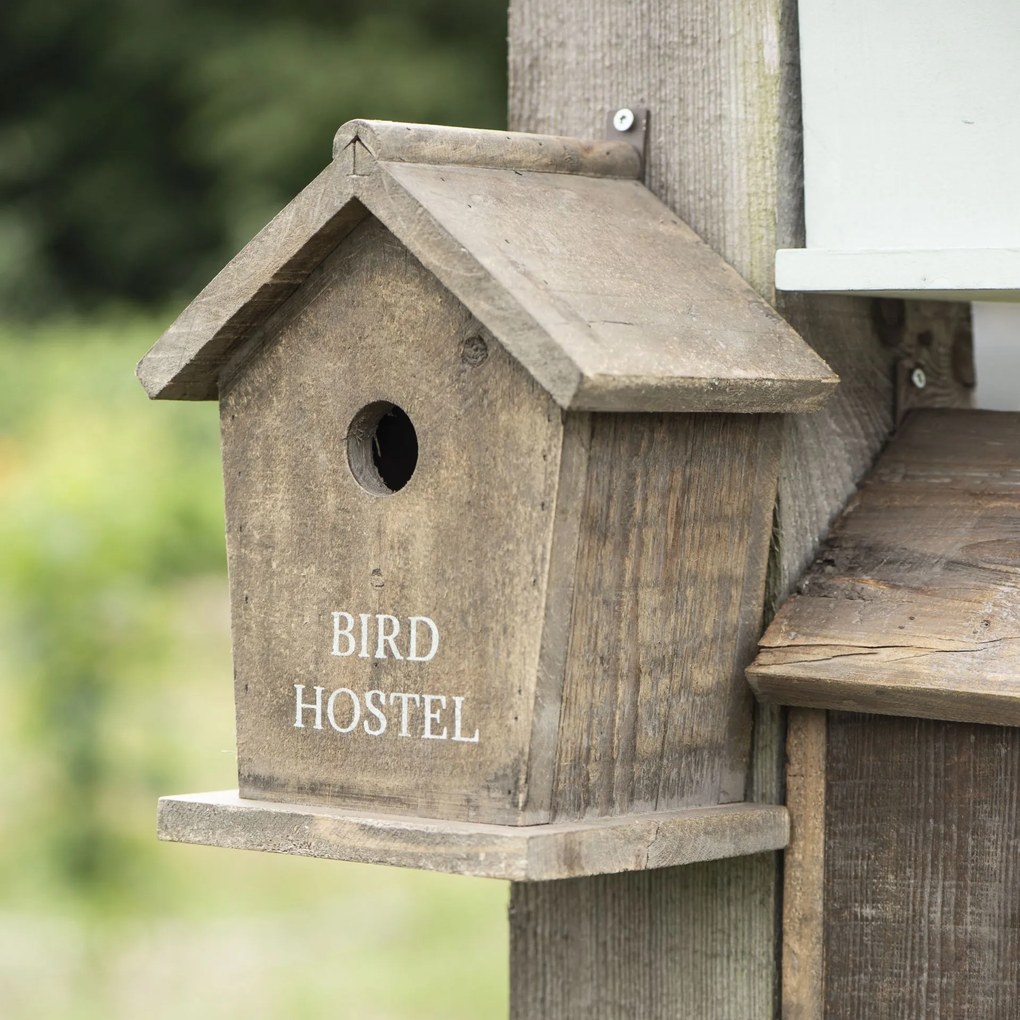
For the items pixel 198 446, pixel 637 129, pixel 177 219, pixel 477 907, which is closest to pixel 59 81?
pixel 177 219

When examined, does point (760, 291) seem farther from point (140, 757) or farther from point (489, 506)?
point (140, 757)

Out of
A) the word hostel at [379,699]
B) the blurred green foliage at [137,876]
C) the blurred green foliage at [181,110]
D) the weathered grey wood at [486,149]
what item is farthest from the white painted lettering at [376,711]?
the blurred green foliage at [181,110]

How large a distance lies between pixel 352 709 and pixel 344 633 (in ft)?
0.23

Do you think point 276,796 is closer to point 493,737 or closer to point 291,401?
point 493,737

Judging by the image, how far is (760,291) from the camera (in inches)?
66.7

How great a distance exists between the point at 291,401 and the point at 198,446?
583 centimetres

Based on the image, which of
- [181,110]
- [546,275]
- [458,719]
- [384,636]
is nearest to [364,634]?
[384,636]

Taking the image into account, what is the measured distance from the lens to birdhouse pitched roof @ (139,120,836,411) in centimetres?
143

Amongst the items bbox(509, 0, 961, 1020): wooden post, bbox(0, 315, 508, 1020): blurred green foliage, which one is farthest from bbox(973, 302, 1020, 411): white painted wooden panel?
bbox(0, 315, 508, 1020): blurred green foliage

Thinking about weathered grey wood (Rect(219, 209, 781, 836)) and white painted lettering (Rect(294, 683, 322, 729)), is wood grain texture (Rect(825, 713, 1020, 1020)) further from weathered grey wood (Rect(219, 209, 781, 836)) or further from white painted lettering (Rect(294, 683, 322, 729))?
white painted lettering (Rect(294, 683, 322, 729))

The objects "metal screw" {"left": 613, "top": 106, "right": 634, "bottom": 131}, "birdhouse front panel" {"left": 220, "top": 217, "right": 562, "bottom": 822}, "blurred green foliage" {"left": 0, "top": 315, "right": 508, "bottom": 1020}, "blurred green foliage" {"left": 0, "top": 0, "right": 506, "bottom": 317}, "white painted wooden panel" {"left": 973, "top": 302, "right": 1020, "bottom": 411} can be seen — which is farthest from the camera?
"blurred green foliage" {"left": 0, "top": 0, "right": 506, "bottom": 317}

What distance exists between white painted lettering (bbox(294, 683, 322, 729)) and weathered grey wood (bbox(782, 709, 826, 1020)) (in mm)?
457

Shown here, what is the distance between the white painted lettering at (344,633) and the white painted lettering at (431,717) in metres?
0.09

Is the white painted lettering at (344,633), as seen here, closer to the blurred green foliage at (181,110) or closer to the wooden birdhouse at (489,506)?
the wooden birdhouse at (489,506)
